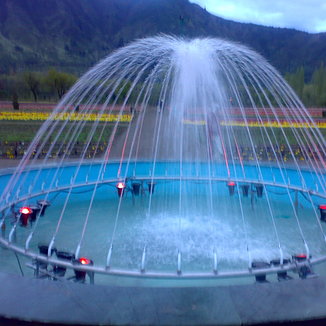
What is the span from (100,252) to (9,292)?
307 centimetres

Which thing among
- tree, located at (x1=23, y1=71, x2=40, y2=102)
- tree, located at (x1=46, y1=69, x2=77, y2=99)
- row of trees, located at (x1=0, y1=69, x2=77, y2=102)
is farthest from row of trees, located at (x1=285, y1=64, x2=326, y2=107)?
tree, located at (x1=23, y1=71, x2=40, y2=102)

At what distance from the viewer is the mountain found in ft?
315

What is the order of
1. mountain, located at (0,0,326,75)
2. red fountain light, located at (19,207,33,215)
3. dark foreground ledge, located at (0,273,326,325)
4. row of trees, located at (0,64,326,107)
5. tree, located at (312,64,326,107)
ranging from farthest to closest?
1. mountain, located at (0,0,326,75)
2. row of trees, located at (0,64,326,107)
3. tree, located at (312,64,326,107)
4. red fountain light, located at (19,207,33,215)
5. dark foreground ledge, located at (0,273,326,325)

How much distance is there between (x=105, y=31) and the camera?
141625 millimetres

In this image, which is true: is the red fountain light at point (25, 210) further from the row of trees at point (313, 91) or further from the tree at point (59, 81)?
the tree at point (59, 81)

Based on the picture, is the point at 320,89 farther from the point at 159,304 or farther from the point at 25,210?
the point at 159,304

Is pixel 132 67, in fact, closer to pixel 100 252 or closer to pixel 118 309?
pixel 100 252

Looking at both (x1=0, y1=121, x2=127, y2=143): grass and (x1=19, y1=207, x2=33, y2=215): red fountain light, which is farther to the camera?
(x1=0, y1=121, x2=127, y2=143): grass

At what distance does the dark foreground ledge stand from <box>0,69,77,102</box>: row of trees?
32.3 m

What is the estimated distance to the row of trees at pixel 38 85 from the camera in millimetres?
34625

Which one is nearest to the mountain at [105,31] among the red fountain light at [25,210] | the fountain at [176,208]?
the fountain at [176,208]

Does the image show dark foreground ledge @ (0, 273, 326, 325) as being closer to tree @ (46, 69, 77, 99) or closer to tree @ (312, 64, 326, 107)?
tree @ (312, 64, 326, 107)

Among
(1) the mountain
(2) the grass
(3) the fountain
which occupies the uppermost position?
(1) the mountain

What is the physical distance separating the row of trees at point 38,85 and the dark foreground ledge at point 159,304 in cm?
3227
